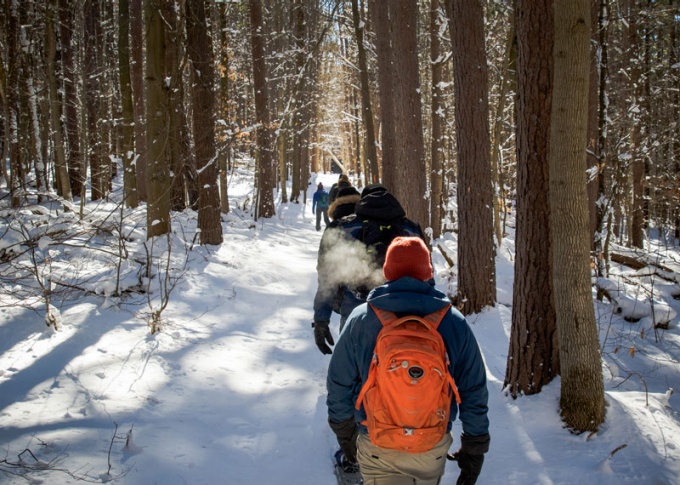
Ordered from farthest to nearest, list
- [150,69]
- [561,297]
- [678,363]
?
[150,69] < [678,363] < [561,297]

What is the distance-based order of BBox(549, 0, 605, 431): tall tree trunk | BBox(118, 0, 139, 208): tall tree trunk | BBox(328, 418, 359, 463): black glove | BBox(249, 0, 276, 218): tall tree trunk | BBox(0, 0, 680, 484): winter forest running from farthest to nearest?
1. BBox(249, 0, 276, 218): tall tree trunk
2. BBox(118, 0, 139, 208): tall tree trunk
3. BBox(0, 0, 680, 484): winter forest
4. BBox(549, 0, 605, 431): tall tree trunk
5. BBox(328, 418, 359, 463): black glove

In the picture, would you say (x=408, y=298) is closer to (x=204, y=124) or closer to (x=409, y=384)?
(x=409, y=384)

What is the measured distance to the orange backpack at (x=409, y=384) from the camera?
6.48 feet

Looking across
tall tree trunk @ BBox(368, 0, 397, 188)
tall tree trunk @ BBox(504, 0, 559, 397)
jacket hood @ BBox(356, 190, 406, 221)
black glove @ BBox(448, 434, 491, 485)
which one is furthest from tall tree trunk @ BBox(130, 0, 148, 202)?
black glove @ BBox(448, 434, 491, 485)

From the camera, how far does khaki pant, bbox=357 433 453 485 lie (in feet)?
6.94

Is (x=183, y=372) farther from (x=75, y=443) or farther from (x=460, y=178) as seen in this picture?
(x=460, y=178)

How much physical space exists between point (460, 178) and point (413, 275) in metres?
5.20

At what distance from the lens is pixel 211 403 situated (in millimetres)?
4445

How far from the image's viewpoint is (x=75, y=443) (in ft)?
11.0

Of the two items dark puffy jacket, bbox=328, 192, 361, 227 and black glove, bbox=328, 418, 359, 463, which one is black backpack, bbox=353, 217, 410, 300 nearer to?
dark puffy jacket, bbox=328, 192, 361, 227

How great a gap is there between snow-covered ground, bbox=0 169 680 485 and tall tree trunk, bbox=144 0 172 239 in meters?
1.60

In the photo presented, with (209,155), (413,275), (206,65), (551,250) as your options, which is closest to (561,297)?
(551,250)

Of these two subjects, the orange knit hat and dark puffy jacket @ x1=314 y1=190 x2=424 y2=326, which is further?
dark puffy jacket @ x1=314 y1=190 x2=424 y2=326

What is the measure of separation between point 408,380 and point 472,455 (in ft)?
2.44
